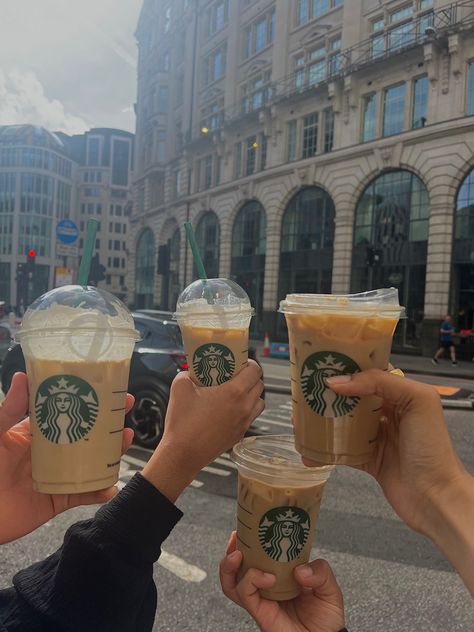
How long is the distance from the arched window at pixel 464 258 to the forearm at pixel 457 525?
18.5m

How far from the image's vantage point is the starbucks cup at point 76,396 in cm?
127

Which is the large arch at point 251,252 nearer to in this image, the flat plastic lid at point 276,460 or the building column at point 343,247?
the building column at point 343,247

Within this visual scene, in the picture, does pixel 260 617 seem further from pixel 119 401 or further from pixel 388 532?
pixel 388 532

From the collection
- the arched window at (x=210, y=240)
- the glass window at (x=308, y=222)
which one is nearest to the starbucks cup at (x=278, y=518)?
the glass window at (x=308, y=222)

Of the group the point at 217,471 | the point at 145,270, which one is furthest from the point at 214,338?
the point at 145,270

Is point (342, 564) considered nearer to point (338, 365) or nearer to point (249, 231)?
point (338, 365)

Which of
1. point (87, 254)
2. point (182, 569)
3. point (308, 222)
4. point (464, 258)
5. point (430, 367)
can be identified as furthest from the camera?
point (308, 222)

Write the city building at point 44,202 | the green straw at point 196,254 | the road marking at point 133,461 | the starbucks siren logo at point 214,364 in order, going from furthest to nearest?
the city building at point 44,202 → the road marking at point 133,461 → the green straw at point 196,254 → the starbucks siren logo at point 214,364

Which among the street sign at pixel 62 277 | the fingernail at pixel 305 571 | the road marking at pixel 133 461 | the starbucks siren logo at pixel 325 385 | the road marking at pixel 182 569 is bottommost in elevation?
the road marking at pixel 133 461

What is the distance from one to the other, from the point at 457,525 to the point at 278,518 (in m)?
0.52

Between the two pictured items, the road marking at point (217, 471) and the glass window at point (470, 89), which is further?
the glass window at point (470, 89)

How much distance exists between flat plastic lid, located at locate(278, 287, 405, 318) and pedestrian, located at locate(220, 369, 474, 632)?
0.20 meters

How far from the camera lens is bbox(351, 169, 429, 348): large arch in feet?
61.3

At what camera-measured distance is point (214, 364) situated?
160 cm
